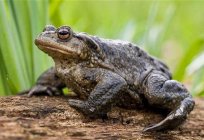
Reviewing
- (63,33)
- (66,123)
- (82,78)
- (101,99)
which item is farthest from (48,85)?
(66,123)

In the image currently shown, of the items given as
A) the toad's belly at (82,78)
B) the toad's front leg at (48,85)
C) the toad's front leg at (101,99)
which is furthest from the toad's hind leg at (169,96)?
the toad's front leg at (48,85)

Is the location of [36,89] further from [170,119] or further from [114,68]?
[170,119]

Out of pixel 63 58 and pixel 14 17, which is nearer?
pixel 63 58

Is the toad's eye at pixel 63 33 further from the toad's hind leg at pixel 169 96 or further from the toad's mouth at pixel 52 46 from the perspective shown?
the toad's hind leg at pixel 169 96

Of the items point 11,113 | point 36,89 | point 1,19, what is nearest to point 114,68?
point 36,89

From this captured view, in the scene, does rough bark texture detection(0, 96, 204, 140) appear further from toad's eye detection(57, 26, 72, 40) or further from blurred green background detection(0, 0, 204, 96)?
blurred green background detection(0, 0, 204, 96)

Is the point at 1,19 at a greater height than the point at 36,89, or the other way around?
the point at 1,19

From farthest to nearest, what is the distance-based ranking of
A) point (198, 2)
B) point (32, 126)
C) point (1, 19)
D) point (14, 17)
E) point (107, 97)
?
point (198, 2) → point (14, 17) → point (1, 19) → point (107, 97) → point (32, 126)
